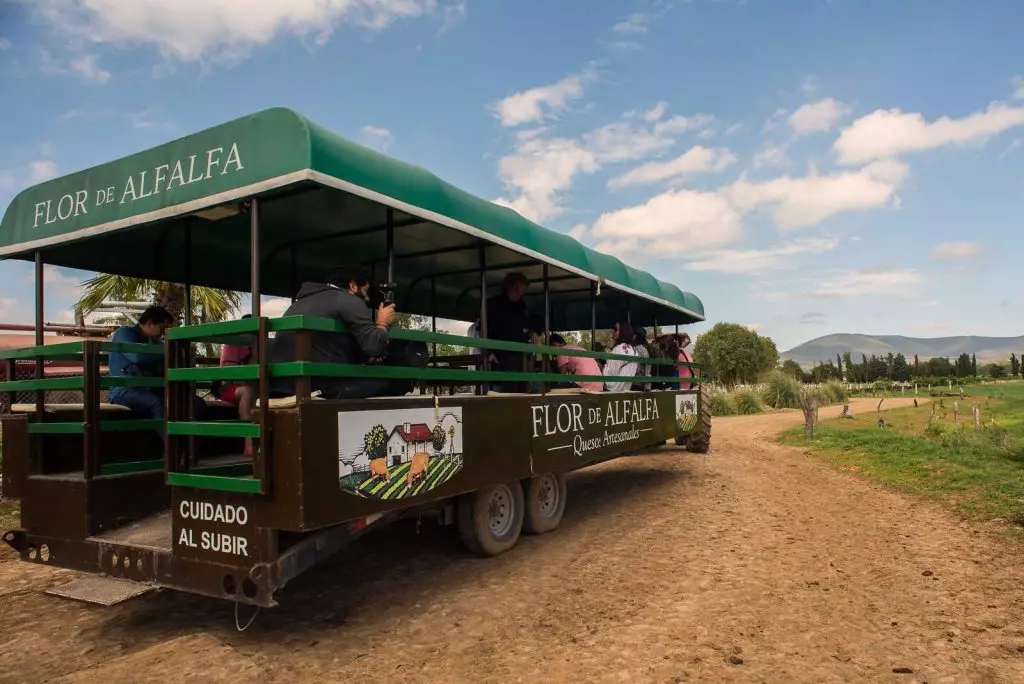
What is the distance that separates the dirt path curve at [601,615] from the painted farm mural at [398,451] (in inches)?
37.6

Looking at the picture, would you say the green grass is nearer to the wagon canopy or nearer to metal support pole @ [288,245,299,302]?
the wagon canopy

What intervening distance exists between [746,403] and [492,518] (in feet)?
85.6

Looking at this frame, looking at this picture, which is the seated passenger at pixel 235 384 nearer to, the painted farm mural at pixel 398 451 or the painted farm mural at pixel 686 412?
the painted farm mural at pixel 398 451

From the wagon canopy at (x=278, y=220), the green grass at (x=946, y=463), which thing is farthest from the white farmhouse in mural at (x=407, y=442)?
the green grass at (x=946, y=463)

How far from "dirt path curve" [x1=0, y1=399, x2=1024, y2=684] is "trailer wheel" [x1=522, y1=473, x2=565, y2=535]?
17cm

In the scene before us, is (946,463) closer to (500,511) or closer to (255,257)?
(500,511)

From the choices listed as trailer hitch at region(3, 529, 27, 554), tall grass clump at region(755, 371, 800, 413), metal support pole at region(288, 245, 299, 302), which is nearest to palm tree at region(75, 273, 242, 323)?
metal support pole at region(288, 245, 299, 302)

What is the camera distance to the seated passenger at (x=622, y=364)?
352 inches

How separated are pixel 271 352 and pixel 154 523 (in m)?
1.46

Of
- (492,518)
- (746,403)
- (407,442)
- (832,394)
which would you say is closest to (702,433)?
(492,518)

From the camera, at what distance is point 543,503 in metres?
7.06

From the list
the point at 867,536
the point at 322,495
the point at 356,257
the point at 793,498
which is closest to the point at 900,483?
the point at 793,498

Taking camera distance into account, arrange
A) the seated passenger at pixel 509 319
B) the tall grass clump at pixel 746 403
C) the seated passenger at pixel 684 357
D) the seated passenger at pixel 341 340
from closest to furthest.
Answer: the seated passenger at pixel 341 340, the seated passenger at pixel 509 319, the seated passenger at pixel 684 357, the tall grass clump at pixel 746 403

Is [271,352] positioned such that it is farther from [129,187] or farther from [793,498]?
[793,498]
